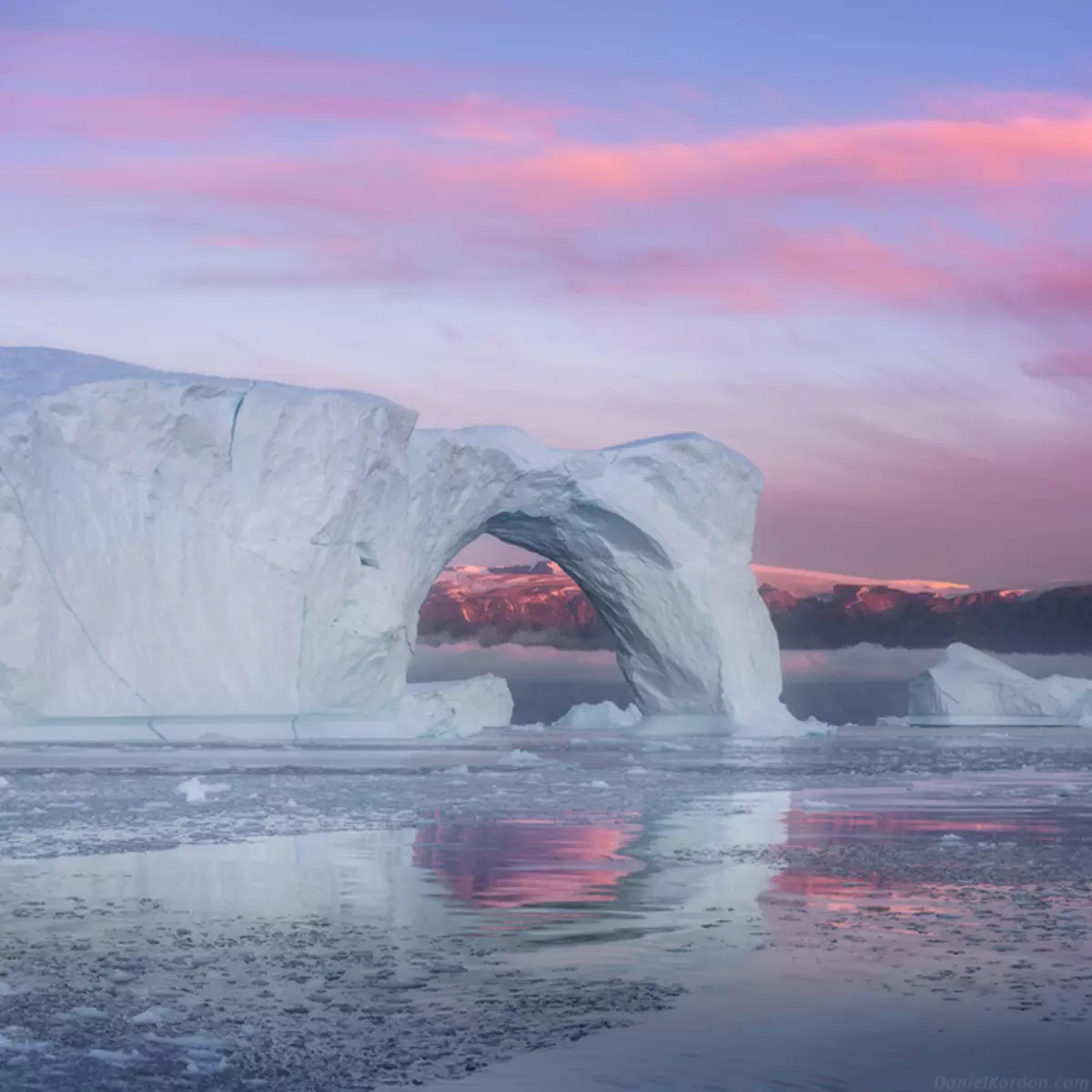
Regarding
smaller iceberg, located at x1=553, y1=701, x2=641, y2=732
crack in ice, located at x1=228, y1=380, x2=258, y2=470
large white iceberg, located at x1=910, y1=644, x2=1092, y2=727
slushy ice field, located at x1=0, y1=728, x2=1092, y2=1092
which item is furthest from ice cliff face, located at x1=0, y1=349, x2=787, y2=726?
large white iceberg, located at x1=910, y1=644, x2=1092, y2=727

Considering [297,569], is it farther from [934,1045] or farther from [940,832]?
[934,1045]

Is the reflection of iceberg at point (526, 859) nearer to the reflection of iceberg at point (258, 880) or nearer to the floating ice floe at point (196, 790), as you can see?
the reflection of iceberg at point (258, 880)

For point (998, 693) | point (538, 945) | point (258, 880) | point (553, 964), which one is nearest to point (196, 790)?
point (258, 880)

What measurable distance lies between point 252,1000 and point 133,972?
58 cm

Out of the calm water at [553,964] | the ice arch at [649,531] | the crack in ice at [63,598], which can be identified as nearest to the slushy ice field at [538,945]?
the calm water at [553,964]

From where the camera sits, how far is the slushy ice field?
3.71 m

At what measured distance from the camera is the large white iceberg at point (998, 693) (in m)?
39.5

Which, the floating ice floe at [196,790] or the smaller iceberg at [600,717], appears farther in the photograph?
the smaller iceberg at [600,717]

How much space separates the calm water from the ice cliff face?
38.8 feet

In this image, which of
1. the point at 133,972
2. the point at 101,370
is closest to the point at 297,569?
the point at 101,370

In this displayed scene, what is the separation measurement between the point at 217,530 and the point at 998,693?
2530cm

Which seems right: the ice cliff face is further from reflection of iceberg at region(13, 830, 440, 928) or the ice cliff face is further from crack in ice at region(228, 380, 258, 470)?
reflection of iceberg at region(13, 830, 440, 928)

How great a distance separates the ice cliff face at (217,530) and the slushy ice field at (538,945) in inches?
344

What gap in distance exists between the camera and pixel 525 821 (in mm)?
10055
